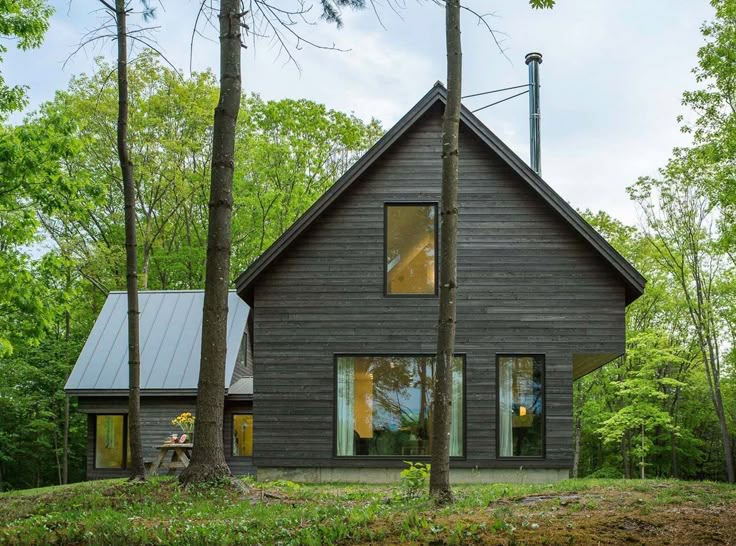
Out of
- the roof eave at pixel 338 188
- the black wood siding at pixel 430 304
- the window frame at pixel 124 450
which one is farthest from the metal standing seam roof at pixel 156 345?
the roof eave at pixel 338 188

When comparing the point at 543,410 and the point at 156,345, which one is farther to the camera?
the point at 156,345

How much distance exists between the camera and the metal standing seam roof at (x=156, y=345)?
2145cm

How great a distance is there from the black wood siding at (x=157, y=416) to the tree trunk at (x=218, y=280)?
12213mm

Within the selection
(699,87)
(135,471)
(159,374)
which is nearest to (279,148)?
(159,374)

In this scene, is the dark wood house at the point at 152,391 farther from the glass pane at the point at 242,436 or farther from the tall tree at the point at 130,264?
the tall tree at the point at 130,264

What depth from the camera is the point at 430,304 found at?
15.8 metres

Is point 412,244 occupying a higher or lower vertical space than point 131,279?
higher

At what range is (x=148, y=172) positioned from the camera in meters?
30.8

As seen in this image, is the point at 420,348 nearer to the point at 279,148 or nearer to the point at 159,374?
the point at 159,374

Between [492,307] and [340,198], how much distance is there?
3596 mm

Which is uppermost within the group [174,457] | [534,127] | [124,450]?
[534,127]

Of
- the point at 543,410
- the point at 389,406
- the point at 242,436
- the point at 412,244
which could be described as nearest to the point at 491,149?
the point at 412,244

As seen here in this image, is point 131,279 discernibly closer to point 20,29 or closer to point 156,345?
point 20,29

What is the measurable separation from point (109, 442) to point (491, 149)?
526 inches
